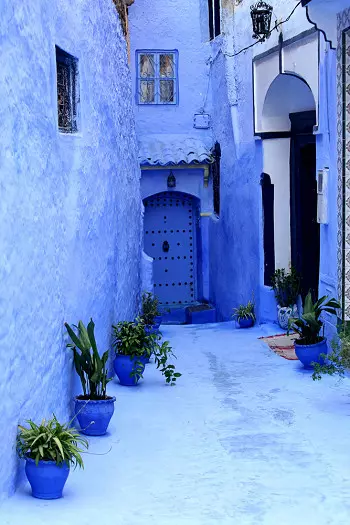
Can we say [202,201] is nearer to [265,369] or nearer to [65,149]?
[265,369]

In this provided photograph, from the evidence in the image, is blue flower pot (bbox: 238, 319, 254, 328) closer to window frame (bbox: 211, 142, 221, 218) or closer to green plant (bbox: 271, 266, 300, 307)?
green plant (bbox: 271, 266, 300, 307)

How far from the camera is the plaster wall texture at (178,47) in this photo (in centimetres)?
1683

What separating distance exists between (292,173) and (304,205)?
52cm

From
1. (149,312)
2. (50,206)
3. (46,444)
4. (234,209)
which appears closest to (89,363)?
(50,206)

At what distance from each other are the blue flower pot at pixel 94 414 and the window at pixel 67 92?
2328 millimetres

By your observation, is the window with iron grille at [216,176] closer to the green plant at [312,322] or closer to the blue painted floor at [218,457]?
the blue painted floor at [218,457]

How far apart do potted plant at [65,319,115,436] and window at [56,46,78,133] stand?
5.95 ft

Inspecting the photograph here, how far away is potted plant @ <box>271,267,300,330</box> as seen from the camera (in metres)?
12.6

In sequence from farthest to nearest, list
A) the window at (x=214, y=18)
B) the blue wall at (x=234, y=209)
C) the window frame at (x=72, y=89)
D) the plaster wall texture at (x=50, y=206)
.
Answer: the window at (x=214, y=18) → the blue wall at (x=234, y=209) → the window frame at (x=72, y=89) → the plaster wall texture at (x=50, y=206)

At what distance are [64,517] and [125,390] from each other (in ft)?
12.1

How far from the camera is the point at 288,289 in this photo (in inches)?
500

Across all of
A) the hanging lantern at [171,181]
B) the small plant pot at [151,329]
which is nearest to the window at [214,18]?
the hanging lantern at [171,181]

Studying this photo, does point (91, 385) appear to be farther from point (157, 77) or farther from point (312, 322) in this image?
point (157, 77)

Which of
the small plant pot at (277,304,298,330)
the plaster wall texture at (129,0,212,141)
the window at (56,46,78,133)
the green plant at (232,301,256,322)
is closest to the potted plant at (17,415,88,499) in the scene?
the window at (56,46,78,133)
